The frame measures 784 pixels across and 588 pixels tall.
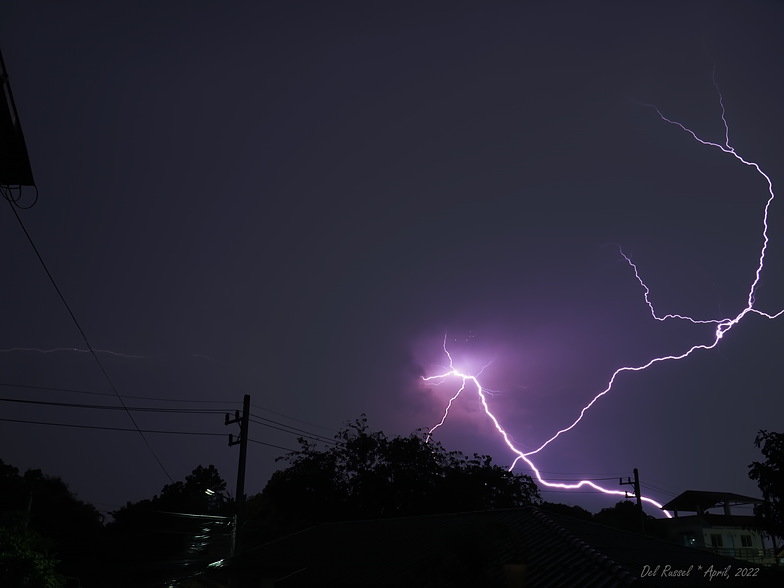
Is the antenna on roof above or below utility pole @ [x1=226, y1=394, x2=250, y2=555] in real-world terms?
above

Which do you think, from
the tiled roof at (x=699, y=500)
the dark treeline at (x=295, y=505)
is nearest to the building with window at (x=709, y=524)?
the tiled roof at (x=699, y=500)

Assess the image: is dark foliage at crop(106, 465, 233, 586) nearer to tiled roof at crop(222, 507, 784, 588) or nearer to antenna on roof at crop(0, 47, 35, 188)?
tiled roof at crop(222, 507, 784, 588)

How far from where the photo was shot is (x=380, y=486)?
2672cm

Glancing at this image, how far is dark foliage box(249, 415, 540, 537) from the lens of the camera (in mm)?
26250

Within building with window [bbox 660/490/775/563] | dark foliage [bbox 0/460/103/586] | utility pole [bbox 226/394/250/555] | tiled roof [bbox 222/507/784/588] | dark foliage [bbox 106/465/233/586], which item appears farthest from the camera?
building with window [bbox 660/490/775/563]

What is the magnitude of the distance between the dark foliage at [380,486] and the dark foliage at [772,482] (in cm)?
1484

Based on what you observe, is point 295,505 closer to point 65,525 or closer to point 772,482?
point 65,525

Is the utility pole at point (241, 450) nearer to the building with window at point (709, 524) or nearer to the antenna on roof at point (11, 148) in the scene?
the antenna on roof at point (11, 148)

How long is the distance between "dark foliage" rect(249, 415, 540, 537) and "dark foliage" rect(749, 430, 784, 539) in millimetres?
14838

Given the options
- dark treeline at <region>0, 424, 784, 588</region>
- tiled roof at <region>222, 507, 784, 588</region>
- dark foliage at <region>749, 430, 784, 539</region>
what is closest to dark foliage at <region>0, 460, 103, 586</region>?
dark treeline at <region>0, 424, 784, 588</region>

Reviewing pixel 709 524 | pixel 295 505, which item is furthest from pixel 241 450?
pixel 709 524

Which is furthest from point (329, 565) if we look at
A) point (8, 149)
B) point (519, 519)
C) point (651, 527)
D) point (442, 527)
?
point (651, 527)

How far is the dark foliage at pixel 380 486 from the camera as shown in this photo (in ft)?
86.1

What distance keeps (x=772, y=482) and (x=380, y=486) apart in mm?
17320
